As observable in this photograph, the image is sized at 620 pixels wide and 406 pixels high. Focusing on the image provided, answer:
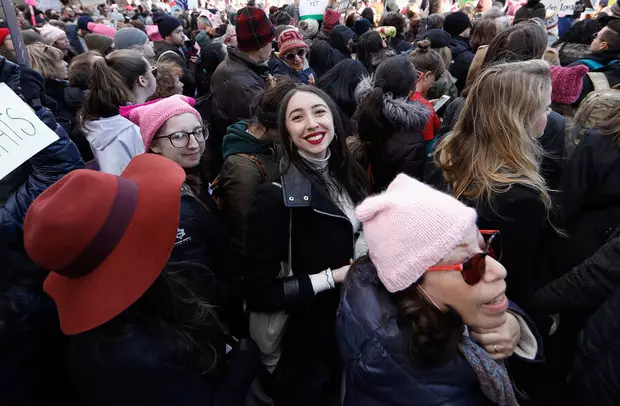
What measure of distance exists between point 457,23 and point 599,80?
9.78ft

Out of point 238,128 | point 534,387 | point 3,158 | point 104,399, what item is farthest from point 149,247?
point 534,387

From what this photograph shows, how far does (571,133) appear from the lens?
2.58 m

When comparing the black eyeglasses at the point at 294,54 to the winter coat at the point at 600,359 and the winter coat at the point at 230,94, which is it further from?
the winter coat at the point at 600,359

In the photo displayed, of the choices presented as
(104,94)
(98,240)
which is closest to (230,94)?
(104,94)

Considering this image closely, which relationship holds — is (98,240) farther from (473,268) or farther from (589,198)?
(589,198)

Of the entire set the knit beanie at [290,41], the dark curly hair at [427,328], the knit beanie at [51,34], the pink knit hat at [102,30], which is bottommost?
the pink knit hat at [102,30]

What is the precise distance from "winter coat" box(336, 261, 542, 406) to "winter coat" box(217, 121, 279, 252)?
3.60 ft

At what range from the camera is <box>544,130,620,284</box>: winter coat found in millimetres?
1927

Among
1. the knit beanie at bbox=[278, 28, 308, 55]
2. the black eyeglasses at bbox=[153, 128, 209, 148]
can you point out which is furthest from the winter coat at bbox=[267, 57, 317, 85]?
the black eyeglasses at bbox=[153, 128, 209, 148]

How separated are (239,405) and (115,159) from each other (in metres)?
2.12

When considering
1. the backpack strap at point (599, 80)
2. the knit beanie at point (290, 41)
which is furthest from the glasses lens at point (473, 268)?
the knit beanie at point (290, 41)

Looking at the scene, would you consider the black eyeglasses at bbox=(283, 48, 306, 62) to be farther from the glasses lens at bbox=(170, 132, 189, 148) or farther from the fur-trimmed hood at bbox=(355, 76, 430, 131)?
the glasses lens at bbox=(170, 132, 189, 148)

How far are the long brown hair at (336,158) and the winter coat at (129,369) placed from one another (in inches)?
44.2

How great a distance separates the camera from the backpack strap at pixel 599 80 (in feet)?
10.8
